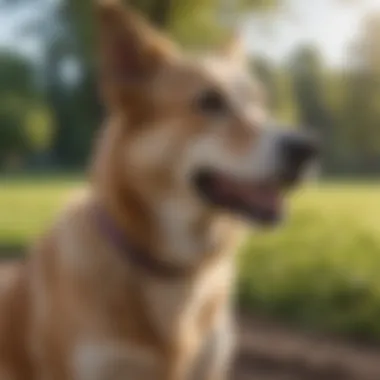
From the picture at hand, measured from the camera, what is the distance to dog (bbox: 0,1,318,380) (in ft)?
5.06

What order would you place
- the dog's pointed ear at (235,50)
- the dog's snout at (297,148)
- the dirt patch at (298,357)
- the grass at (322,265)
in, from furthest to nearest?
1. the grass at (322,265)
2. the dirt patch at (298,357)
3. the dog's pointed ear at (235,50)
4. the dog's snout at (297,148)

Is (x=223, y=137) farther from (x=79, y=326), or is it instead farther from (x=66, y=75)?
(x=66, y=75)

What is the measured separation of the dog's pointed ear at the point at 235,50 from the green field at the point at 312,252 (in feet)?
2.10

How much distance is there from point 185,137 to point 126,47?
0.57 ft

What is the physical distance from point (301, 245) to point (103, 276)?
100 cm

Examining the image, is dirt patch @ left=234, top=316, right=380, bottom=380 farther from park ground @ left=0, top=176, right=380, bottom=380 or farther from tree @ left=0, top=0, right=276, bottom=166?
tree @ left=0, top=0, right=276, bottom=166

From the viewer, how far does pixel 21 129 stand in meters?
2.39

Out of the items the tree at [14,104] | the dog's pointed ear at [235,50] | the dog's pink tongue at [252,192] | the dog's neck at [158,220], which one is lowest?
the dog's neck at [158,220]

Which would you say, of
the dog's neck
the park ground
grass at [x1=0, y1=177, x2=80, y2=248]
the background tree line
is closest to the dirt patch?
the park ground

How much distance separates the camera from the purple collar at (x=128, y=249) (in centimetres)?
158

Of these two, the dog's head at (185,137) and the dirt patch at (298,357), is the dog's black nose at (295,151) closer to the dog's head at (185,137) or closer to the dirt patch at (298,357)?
the dog's head at (185,137)

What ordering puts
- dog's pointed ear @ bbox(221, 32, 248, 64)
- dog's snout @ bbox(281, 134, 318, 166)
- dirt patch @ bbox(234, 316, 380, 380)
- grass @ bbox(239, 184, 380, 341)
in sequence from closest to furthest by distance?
dog's snout @ bbox(281, 134, 318, 166) → dog's pointed ear @ bbox(221, 32, 248, 64) → dirt patch @ bbox(234, 316, 380, 380) → grass @ bbox(239, 184, 380, 341)

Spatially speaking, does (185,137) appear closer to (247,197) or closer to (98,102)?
(247,197)

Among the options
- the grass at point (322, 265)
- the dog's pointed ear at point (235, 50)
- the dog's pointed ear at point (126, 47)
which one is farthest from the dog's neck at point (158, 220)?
the grass at point (322, 265)
